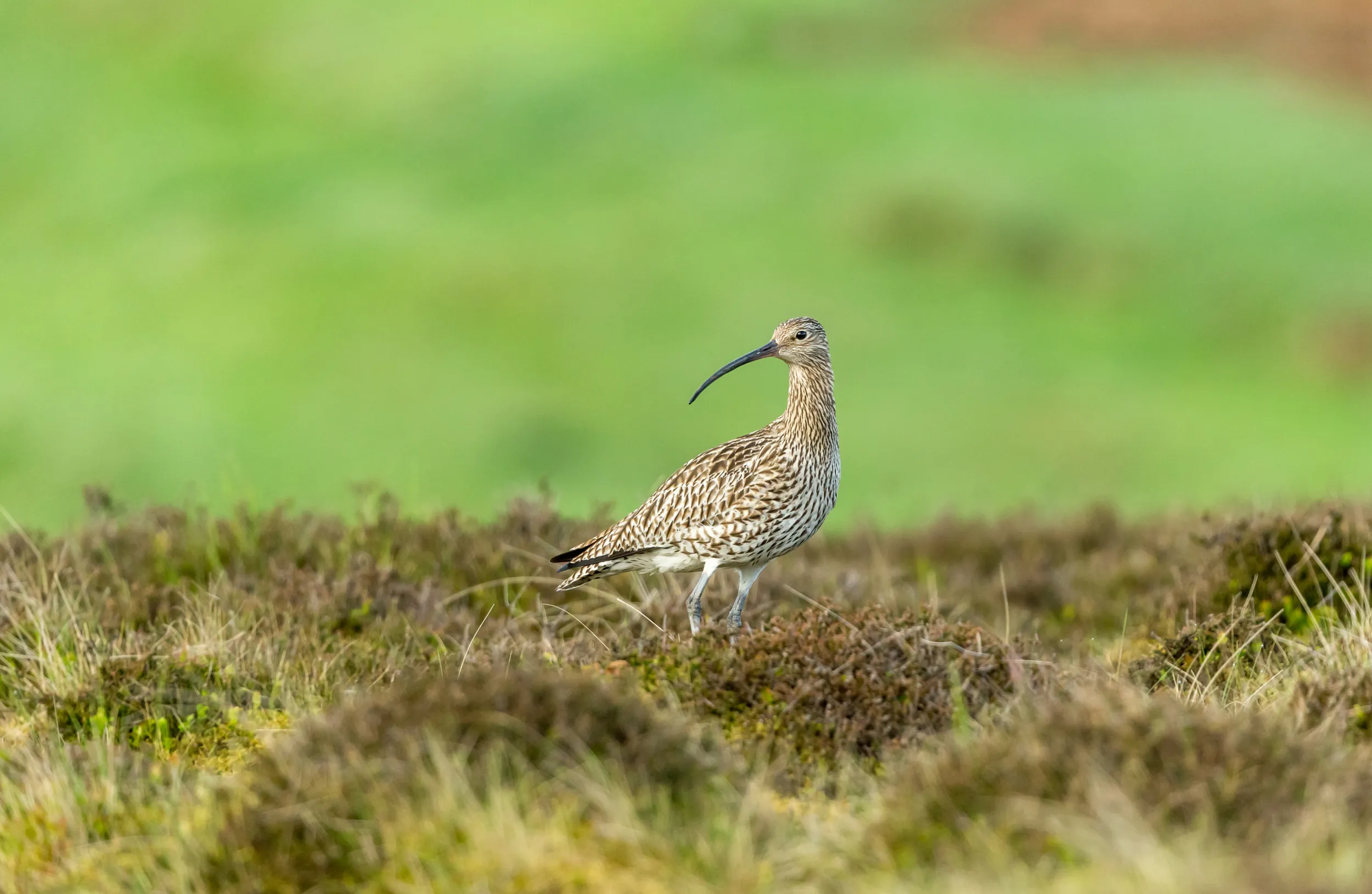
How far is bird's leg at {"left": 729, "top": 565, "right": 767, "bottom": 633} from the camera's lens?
301 inches

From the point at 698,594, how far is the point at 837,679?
158 centimetres

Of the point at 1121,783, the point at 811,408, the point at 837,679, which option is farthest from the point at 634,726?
the point at 811,408

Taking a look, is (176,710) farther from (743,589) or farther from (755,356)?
(755,356)

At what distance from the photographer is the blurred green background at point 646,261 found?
18844mm

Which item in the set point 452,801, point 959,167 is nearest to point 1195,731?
point 452,801

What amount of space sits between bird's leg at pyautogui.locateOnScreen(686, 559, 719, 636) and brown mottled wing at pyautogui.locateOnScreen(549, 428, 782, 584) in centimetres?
10

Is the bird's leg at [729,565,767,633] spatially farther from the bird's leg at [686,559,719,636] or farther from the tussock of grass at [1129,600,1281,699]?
the tussock of grass at [1129,600,1281,699]

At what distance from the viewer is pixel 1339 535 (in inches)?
349

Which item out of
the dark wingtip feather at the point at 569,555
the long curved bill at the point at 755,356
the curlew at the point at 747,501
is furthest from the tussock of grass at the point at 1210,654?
the dark wingtip feather at the point at 569,555

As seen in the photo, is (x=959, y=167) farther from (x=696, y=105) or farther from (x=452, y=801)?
(x=452, y=801)

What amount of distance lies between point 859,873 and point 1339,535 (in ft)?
17.0

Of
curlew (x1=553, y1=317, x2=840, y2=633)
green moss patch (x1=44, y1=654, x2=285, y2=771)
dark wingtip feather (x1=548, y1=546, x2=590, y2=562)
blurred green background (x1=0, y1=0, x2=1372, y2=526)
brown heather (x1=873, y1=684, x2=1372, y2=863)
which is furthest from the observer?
blurred green background (x1=0, y1=0, x2=1372, y2=526)

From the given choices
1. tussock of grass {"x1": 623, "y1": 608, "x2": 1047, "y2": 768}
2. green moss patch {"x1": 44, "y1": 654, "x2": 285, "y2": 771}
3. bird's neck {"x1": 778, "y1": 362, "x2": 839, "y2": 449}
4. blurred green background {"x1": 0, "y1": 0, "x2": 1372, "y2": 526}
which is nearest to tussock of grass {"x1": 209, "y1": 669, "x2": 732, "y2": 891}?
tussock of grass {"x1": 623, "y1": 608, "x2": 1047, "y2": 768}

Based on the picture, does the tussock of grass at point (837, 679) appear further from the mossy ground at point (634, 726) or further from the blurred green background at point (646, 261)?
the blurred green background at point (646, 261)
